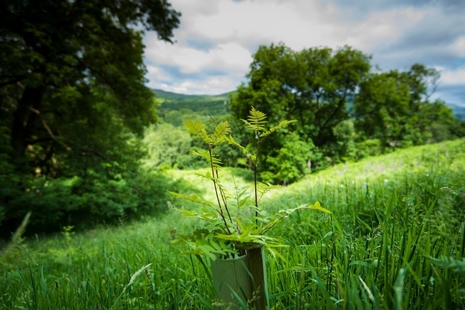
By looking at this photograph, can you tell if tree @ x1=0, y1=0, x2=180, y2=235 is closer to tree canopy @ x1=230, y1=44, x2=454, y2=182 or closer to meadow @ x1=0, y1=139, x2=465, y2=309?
meadow @ x1=0, y1=139, x2=465, y2=309

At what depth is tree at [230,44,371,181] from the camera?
54.5 feet

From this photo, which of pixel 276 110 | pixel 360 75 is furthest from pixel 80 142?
pixel 360 75

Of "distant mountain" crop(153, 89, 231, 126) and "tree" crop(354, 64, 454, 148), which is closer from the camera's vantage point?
"tree" crop(354, 64, 454, 148)

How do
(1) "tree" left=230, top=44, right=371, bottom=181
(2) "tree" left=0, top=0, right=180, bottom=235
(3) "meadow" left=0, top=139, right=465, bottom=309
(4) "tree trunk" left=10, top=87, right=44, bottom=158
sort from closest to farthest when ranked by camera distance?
(3) "meadow" left=0, top=139, right=465, bottom=309, (2) "tree" left=0, top=0, right=180, bottom=235, (4) "tree trunk" left=10, top=87, right=44, bottom=158, (1) "tree" left=230, top=44, right=371, bottom=181

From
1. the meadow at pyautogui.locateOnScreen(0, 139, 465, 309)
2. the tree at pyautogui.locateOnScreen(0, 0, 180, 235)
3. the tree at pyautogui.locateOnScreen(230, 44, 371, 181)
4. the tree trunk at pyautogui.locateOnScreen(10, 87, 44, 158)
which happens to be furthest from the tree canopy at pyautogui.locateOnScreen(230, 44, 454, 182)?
the meadow at pyautogui.locateOnScreen(0, 139, 465, 309)

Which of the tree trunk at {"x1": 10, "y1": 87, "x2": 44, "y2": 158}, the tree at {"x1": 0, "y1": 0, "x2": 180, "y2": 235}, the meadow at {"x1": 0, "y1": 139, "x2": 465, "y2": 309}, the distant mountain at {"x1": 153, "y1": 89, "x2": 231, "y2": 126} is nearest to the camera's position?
the meadow at {"x1": 0, "y1": 139, "x2": 465, "y2": 309}

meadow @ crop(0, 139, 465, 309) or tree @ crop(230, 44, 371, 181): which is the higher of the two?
tree @ crop(230, 44, 371, 181)

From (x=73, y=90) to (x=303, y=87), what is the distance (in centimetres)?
1523

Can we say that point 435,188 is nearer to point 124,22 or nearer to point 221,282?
point 221,282

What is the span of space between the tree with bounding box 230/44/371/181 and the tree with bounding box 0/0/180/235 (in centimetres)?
881

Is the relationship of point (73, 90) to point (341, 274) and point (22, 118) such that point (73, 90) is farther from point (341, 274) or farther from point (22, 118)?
point (341, 274)

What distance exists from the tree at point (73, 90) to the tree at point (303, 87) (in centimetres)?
881

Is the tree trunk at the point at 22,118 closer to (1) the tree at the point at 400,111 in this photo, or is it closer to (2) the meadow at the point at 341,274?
(2) the meadow at the point at 341,274

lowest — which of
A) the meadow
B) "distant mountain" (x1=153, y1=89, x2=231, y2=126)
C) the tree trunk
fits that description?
the meadow
